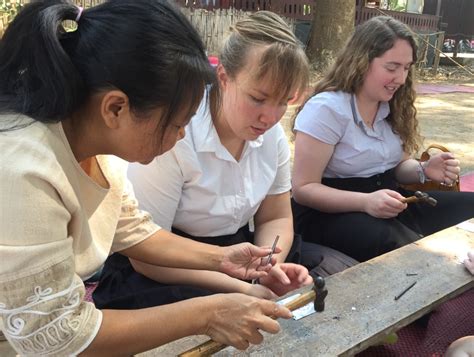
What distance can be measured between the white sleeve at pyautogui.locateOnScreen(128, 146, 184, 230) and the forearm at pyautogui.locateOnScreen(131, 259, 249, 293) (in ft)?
0.53

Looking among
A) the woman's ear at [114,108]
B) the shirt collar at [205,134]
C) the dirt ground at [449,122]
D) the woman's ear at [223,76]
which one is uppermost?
the woman's ear at [114,108]

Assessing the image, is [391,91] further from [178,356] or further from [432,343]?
[178,356]

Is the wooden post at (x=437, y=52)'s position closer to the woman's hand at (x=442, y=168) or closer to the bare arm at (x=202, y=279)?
the woman's hand at (x=442, y=168)

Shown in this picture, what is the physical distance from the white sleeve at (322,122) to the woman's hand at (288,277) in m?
0.88

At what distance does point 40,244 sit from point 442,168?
7.18 ft

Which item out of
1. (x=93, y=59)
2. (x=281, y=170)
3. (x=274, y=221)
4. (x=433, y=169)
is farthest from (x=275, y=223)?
(x=93, y=59)

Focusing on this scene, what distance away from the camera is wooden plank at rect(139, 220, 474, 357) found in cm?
132

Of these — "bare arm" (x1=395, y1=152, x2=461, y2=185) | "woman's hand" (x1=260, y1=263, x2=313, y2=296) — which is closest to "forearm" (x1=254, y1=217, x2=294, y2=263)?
"woman's hand" (x1=260, y1=263, x2=313, y2=296)

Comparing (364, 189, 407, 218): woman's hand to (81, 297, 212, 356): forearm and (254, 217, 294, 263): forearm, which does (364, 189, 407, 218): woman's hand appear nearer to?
(254, 217, 294, 263): forearm

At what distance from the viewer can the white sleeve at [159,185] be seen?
1.78 meters

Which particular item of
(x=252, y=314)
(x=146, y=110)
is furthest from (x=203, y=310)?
(x=146, y=110)

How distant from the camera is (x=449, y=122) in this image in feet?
23.3

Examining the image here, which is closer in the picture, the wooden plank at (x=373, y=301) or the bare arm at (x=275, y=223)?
the wooden plank at (x=373, y=301)

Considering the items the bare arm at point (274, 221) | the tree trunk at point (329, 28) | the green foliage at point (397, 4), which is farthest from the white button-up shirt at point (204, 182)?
the green foliage at point (397, 4)
